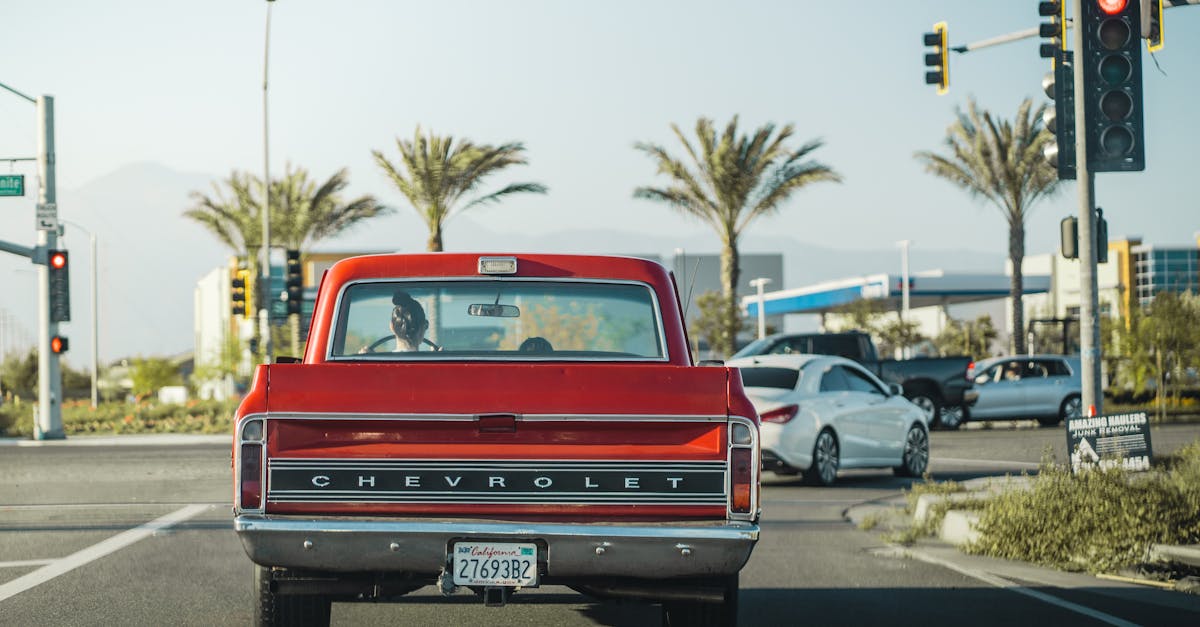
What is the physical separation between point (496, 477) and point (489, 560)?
327 mm

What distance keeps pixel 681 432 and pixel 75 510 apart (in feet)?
34.7

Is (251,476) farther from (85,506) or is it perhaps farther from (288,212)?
(288,212)

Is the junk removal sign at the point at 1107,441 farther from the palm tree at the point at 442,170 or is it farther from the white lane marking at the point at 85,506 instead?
the palm tree at the point at 442,170

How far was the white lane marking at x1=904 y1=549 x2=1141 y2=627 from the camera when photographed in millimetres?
7902

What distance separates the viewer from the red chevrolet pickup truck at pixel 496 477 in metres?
5.49

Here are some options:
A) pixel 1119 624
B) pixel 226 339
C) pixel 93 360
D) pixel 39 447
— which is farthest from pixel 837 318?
pixel 1119 624

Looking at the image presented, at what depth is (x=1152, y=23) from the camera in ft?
44.4

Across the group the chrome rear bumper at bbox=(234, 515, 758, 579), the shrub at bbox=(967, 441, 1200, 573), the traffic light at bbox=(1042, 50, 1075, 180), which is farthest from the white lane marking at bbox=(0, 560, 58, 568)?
the traffic light at bbox=(1042, 50, 1075, 180)

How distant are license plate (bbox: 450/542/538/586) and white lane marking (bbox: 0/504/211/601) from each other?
4.33m

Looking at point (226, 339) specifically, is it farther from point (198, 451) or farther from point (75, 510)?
point (75, 510)

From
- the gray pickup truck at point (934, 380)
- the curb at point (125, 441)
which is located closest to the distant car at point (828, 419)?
the gray pickup truck at point (934, 380)

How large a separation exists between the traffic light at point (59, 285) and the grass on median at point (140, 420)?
346 centimetres

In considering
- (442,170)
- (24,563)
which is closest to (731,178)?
(442,170)

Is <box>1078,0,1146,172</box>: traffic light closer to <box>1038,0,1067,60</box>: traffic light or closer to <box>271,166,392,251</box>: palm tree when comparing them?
<box>1038,0,1067,60</box>: traffic light
